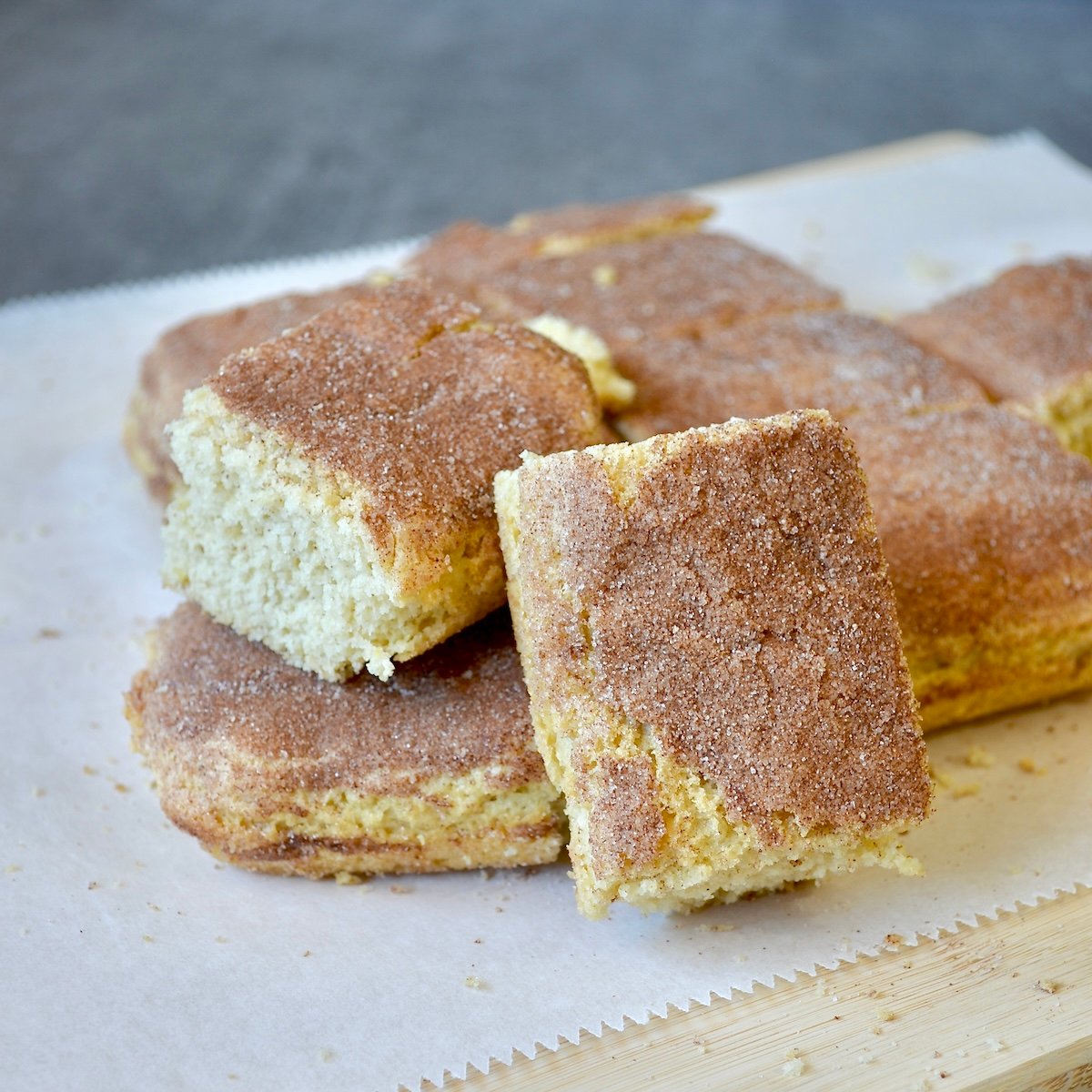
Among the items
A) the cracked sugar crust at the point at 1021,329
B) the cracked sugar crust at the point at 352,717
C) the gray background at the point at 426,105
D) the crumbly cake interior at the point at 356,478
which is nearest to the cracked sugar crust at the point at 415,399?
the crumbly cake interior at the point at 356,478

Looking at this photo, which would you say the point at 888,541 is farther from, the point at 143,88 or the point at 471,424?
the point at 143,88

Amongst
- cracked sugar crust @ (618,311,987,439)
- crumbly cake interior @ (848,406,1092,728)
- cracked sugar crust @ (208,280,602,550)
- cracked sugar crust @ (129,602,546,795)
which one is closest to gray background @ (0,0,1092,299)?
cracked sugar crust @ (618,311,987,439)

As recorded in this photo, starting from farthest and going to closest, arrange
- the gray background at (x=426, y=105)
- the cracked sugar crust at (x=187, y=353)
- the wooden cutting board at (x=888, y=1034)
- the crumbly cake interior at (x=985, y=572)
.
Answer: the gray background at (x=426, y=105), the cracked sugar crust at (x=187, y=353), the crumbly cake interior at (x=985, y=572), the wooden cutting board at (x=888, y=1034)

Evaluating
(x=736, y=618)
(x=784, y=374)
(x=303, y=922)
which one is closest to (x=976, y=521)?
(x=784, y=374)

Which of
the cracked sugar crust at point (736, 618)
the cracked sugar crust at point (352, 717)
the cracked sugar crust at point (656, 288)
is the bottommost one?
the cracked sugar crust at point (656, 288)

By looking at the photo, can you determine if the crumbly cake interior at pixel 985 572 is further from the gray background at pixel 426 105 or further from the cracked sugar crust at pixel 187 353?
the gray background at pixel 426 105

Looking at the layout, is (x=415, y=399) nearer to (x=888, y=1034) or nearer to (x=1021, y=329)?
(x=888, y=1034)

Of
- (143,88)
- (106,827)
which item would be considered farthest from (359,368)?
(143,88)

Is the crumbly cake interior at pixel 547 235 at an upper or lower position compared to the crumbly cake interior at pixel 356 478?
lower
